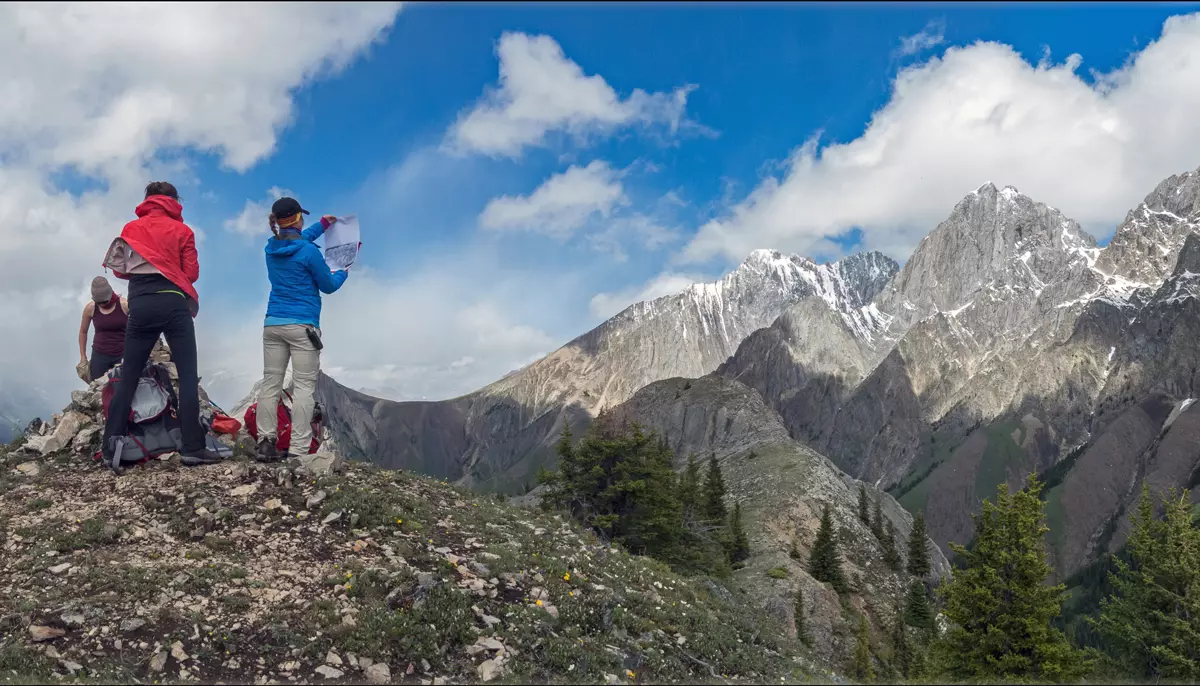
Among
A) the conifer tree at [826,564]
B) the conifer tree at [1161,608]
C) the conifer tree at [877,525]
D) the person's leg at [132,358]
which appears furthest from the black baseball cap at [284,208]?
the conifer tree at [877,525]

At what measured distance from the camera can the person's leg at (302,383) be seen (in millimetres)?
13367

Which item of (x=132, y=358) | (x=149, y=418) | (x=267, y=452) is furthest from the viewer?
(x=267, y=452)

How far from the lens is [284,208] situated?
1345cm

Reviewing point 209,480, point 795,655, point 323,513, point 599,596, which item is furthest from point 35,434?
point 795,655

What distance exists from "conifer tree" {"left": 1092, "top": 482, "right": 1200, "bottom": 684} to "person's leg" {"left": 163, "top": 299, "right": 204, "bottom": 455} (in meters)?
27.8

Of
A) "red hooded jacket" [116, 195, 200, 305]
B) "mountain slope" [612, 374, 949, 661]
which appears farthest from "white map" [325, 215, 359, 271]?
"mountain slope" [612, 374, 949, 661]

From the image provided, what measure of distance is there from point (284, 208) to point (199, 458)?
204 inches

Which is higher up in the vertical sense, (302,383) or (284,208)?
(284,208)

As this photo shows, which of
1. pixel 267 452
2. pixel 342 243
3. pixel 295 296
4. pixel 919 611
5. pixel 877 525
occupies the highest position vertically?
pixel 342 243

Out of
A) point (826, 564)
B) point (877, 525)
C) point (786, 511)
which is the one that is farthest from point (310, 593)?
point (877, 525)

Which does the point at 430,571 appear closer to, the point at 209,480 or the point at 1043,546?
the point at 209,480

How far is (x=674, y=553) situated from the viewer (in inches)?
1165

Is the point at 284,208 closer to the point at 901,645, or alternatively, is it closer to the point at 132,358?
the point at 132,358

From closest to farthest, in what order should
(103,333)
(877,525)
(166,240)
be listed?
1. (166,240)
2. (103,333)
3. (877,525)
